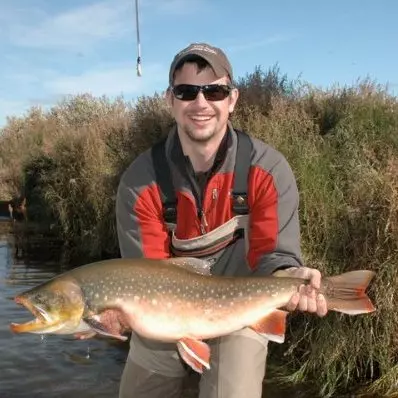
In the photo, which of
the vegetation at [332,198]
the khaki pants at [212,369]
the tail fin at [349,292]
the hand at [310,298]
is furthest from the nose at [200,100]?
the vegetation at [332,198]

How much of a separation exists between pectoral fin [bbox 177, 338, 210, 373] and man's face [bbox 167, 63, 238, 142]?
147cm

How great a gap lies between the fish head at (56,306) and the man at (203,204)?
0.81 meters

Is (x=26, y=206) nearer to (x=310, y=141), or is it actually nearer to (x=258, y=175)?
(x=310, y=141)

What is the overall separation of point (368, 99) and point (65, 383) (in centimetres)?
615

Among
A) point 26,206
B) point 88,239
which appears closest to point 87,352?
point 88,239

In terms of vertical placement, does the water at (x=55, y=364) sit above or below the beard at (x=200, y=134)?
below

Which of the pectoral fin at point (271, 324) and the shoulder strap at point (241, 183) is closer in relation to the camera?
the pectoral fin at point (271, 324)

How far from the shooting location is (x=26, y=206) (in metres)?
21.3

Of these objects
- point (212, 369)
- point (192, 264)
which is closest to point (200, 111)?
point (192, 264)

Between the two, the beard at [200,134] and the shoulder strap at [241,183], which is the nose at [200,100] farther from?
the shoulder strap at [241,183]

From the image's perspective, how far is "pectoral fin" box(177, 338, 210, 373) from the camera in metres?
3.54

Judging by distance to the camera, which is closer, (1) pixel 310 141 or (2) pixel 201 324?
(2) pixel 201 324

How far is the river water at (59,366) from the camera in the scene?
6434 millimetres

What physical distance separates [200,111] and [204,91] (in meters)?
0.16
